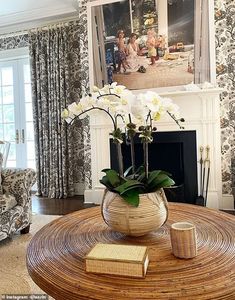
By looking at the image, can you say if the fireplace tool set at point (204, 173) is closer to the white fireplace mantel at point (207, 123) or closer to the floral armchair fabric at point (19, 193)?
the white fireplace mantel at point (207, 123)

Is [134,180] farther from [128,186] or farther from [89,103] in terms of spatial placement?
[89,103]

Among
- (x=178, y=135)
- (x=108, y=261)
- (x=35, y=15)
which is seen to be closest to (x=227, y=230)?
(x=108, y=261)

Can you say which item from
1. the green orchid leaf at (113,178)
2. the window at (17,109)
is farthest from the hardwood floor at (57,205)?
the green orchid leaf at (113,178)

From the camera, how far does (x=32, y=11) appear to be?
450cm

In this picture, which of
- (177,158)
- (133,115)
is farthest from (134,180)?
(177,158)

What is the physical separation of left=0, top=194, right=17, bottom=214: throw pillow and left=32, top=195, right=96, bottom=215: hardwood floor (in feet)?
3.29

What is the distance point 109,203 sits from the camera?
1233 millimetres

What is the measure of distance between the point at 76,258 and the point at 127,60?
10.4ft

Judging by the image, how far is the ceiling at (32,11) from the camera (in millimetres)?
4270

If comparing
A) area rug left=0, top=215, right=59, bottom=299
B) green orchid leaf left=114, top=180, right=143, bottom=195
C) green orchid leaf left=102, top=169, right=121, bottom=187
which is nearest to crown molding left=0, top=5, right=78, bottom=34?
area rug left=0, top=215, right=59, bottom=299

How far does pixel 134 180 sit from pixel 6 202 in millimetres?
1748

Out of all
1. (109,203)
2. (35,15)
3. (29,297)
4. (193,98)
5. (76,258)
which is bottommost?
(29,297)

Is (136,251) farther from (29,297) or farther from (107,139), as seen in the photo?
(107,139)

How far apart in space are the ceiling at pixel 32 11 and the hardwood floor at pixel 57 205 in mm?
2726
